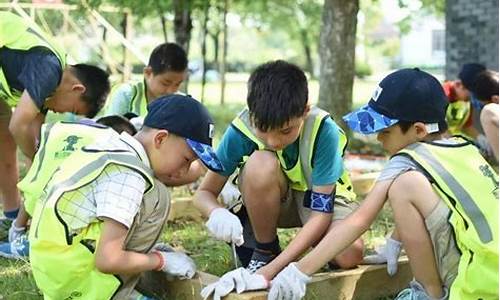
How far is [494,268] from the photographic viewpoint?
2.35m

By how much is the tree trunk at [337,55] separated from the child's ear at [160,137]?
550 centimetres

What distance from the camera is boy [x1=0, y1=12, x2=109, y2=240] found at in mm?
3643

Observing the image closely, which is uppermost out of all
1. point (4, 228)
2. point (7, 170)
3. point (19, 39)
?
point (19, 39)

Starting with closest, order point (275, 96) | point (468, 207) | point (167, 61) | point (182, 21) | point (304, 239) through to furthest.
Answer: point (468, 207) < point (275, 96) < point (304, 239) < point (167, 61) < point (182, 21)

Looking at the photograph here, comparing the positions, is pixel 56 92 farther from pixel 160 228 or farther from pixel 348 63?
pixel 348 63

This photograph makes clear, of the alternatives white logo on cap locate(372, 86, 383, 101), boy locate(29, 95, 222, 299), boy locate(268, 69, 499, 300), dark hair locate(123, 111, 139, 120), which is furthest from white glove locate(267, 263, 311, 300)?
dark hair locate(123, 111, 139, 120)

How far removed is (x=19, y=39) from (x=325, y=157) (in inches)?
69.5

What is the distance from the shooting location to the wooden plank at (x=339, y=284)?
279 cm

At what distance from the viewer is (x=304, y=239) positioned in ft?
9.28

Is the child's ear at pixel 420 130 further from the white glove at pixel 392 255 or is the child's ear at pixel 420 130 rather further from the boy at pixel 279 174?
the white glove at pixel 392 255

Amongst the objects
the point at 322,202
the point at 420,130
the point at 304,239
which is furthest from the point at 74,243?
the point at 420,130

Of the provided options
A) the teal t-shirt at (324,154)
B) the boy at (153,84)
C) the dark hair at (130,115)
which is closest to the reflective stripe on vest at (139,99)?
the boy at (153,84)

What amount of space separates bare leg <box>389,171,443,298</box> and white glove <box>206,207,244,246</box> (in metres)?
0.62

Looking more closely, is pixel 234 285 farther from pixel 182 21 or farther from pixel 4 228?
pixel 182 21
